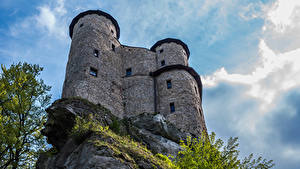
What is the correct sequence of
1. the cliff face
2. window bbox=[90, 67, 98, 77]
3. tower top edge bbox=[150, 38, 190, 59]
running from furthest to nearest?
tower top edge bbox=[150, 38, 190, 59], window bbox=[90, 67, 98, 77], the cliff face

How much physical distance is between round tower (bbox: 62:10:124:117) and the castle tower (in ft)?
14.7

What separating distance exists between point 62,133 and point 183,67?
15.2m

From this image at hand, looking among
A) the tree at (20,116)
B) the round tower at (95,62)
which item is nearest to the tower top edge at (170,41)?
the round tower at (95,62)

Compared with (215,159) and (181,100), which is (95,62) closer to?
(181,100)

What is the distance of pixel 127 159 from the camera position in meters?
12.4

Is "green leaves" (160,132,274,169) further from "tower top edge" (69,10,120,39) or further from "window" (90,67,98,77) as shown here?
"tower top edge" (69,10,120,39)

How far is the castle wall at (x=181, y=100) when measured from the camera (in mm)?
23375

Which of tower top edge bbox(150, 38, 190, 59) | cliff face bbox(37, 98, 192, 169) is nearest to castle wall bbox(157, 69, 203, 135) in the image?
cliff face bbox(37, 98, 192, 169)

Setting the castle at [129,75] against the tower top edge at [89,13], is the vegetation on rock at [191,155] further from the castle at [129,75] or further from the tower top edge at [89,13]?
the tower top edge at [89,13]

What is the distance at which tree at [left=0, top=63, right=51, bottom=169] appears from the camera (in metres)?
15.7

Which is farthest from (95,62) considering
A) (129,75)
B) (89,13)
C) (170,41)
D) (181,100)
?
(170,41)

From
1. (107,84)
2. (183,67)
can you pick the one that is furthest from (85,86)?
(183,67)

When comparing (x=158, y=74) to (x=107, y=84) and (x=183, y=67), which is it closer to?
(x=183, y=67)

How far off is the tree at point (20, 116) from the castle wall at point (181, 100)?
1147 centimetres
